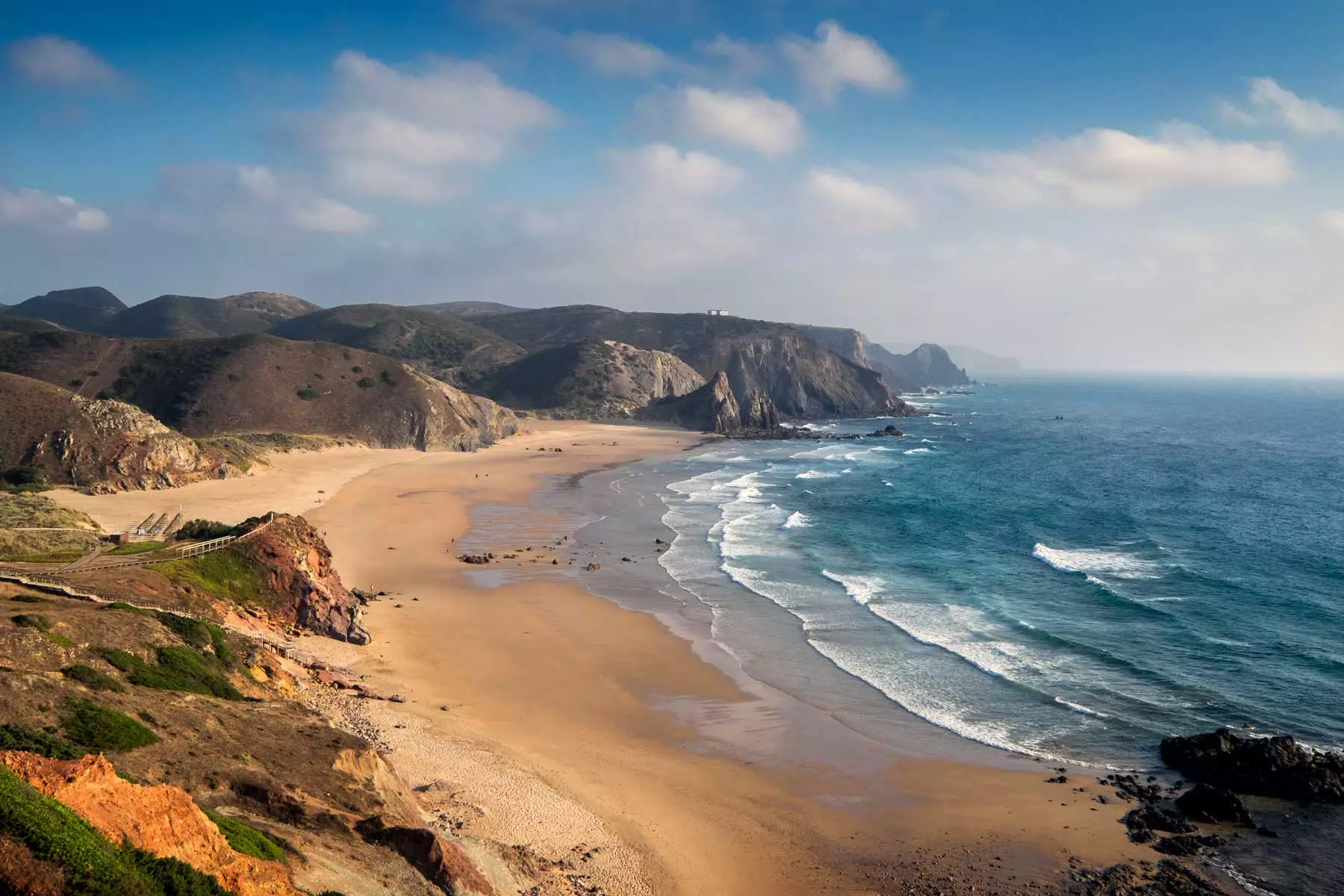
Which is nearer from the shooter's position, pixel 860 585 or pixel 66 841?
pixel 66 841

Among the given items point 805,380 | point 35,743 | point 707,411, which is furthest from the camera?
point 805,380

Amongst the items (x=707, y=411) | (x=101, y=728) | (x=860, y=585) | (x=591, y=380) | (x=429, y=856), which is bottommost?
(x=860, y=585)

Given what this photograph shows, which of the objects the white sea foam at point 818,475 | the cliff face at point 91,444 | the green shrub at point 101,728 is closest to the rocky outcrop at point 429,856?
the green shrub at point 101,728

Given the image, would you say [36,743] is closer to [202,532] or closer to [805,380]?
[202,532]

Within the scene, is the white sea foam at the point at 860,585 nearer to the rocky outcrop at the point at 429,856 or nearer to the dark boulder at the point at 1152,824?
the dark boulder at the point at 1152,824

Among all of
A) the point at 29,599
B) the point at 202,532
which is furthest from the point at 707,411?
the point at 29,599

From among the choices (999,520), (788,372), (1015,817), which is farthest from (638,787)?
(788,372)

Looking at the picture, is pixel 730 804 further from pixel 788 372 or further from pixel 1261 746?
pixel 788 372
